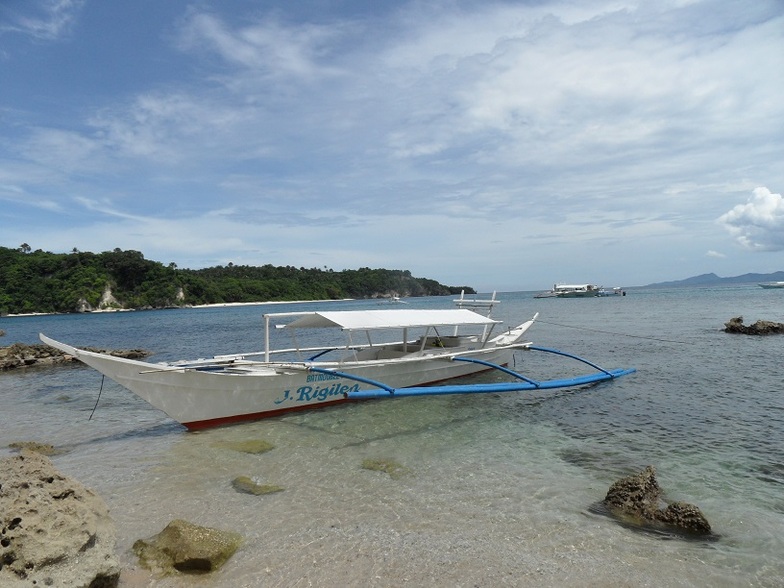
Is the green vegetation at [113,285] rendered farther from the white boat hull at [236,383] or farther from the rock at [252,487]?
the rock at [252,487]

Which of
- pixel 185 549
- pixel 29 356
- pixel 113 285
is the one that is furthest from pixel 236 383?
pixel 113 285

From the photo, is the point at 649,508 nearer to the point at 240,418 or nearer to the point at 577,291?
the point at 240,418

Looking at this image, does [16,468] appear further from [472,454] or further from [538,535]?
[472,454]

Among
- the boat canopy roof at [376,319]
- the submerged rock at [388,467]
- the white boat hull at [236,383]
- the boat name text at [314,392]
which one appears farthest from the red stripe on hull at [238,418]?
the submerged rock at [388,467]

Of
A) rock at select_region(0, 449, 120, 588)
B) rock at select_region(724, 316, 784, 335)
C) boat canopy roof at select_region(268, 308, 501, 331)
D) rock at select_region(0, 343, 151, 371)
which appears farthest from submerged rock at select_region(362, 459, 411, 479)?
rock at select_region(724, 316, 784, 335)

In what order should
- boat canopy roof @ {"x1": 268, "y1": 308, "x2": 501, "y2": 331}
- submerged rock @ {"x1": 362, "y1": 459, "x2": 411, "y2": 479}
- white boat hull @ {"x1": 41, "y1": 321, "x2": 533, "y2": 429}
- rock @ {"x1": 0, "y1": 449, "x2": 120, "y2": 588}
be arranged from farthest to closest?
boat canopy roof @ {"x1": 268, "y1": 308, "x2": 501, "y2": 331} → white boat hull @ {"x1": 41, "y1": 321, "x2": 533, "y2": 429} → submerged rock @ {"x1": 362, "y1": 459, "x2": 411, "y2": 479} → rock @ {"x1": 0, "y1": 449, "x2": 120, "y2": 588}

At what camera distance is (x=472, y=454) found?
9180mm

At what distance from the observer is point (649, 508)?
6.48 meters

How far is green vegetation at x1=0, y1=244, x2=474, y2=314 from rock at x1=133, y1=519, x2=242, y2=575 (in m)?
111

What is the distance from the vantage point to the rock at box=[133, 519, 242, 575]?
206 inches

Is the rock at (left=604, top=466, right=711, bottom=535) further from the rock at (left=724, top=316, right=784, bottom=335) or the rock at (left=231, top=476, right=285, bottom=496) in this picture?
the rock at (left=724, top=316, right=784, bottom=335)

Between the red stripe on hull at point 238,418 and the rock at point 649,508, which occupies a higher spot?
the rock at point 649,508

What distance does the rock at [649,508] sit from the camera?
612 centimetres

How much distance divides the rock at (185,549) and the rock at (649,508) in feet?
16.5
